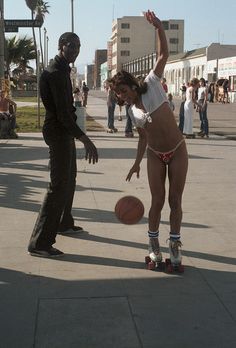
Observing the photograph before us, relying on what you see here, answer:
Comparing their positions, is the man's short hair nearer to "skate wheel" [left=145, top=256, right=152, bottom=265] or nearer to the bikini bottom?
the bikini bottom

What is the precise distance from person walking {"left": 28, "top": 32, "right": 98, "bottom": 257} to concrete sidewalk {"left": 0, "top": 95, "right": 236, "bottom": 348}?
247mm

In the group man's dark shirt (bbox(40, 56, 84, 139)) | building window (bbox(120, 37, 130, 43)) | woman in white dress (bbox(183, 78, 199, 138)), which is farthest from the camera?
building window (bbox(120, 37, 130, 43))

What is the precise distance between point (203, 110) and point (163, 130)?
12567 mm

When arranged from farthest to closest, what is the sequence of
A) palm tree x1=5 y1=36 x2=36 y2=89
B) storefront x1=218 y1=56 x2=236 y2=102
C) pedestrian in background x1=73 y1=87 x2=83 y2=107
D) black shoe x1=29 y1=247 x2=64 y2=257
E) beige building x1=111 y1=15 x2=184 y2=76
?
beige building x1=111 y1=15 x2=184 y2=76
palm tree x1=5 y1=36 x2=36 y2=89
storefront x1=218 y1=56 x2=236 y2=102
pedestrian in background x1=73 y1=87 x2=83 y2=107
black shoe x1=29 y1=247 x2=64 y2=257

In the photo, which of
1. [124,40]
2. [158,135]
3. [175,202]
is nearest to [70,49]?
[158,135]

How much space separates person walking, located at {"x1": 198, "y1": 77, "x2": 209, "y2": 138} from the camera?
1666 centimetres

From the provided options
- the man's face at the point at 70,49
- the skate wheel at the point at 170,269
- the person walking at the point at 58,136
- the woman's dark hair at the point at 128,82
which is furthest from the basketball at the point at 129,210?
the man's face at the point at 70,49

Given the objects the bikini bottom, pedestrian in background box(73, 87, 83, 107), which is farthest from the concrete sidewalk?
pedestrian in background box(73, 87, 83, 107)

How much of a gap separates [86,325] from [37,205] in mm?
3692

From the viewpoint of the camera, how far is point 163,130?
457cm

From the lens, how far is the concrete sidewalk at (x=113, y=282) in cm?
356

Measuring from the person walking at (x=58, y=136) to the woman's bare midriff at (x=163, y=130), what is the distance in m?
0.58

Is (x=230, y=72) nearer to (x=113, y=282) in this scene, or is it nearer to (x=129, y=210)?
(x=129, y=210)

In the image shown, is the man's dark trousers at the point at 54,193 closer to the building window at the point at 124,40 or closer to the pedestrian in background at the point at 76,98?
the pedestrian in background at the point at 76,98
